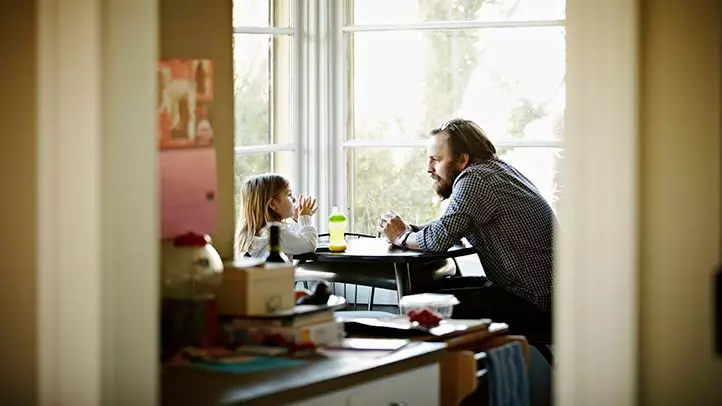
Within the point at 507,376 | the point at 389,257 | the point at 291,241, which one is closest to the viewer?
the point at 507,376

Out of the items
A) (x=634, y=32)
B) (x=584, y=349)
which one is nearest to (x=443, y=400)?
(x=584, y=349)

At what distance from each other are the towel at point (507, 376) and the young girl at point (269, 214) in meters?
1.77

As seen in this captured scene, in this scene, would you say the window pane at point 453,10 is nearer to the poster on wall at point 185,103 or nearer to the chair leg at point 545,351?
the chair leg at point 545,351

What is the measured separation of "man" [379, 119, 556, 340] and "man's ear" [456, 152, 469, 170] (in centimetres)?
12

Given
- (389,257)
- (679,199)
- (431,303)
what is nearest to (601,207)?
(679,199)

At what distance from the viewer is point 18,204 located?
2723 mm

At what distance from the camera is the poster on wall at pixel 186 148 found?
324 centimetres

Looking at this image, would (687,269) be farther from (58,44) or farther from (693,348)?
(58,44)

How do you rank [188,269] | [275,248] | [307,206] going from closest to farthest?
[188,269]
[275,248]
[307,206]

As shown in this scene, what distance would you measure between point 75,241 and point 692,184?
120 centimetres

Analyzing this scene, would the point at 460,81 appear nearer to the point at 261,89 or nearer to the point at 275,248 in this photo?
the point at 261,89

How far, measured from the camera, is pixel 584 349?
246cm

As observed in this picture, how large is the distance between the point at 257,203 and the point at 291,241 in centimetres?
22

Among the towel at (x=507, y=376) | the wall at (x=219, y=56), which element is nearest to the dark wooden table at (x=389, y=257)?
the towel at (x=507, y=376)
